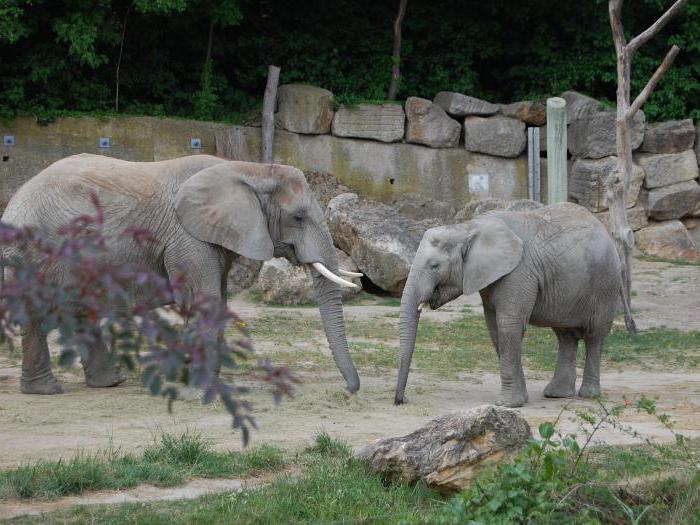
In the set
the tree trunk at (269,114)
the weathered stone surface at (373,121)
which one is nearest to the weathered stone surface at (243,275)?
the tree trunk at (269,114)

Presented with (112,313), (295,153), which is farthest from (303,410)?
(295,153)

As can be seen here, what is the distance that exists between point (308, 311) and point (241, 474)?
8042 millimetres

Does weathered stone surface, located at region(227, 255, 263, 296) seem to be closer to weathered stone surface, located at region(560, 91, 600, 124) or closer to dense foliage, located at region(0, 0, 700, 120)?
dense foliage, located at region(0, 0, 700, 120)

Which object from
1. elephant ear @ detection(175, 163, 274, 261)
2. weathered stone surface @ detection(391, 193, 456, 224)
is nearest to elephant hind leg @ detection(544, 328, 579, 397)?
elephant ear @ detection(175, 163, 274, 261)

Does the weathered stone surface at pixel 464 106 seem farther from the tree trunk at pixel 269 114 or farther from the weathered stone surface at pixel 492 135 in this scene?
the tree trunk at pixel 269 114

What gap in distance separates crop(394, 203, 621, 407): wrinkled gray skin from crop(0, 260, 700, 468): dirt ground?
15.0 inches

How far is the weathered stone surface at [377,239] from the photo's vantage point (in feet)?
50.6

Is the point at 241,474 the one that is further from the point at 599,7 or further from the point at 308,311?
the point at 599,7

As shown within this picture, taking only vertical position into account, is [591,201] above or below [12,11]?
below

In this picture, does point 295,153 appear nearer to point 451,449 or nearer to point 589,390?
point 589,390

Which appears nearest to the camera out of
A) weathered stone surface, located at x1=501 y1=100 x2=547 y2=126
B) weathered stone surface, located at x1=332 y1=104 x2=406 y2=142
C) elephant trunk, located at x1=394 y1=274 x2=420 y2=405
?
elephant trunk, located at x1=394 y1=274 x2=420 y2=405

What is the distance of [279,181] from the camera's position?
373 inches

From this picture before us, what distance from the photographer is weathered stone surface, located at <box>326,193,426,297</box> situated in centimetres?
1541

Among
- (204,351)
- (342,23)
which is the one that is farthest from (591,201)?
(204,351)
